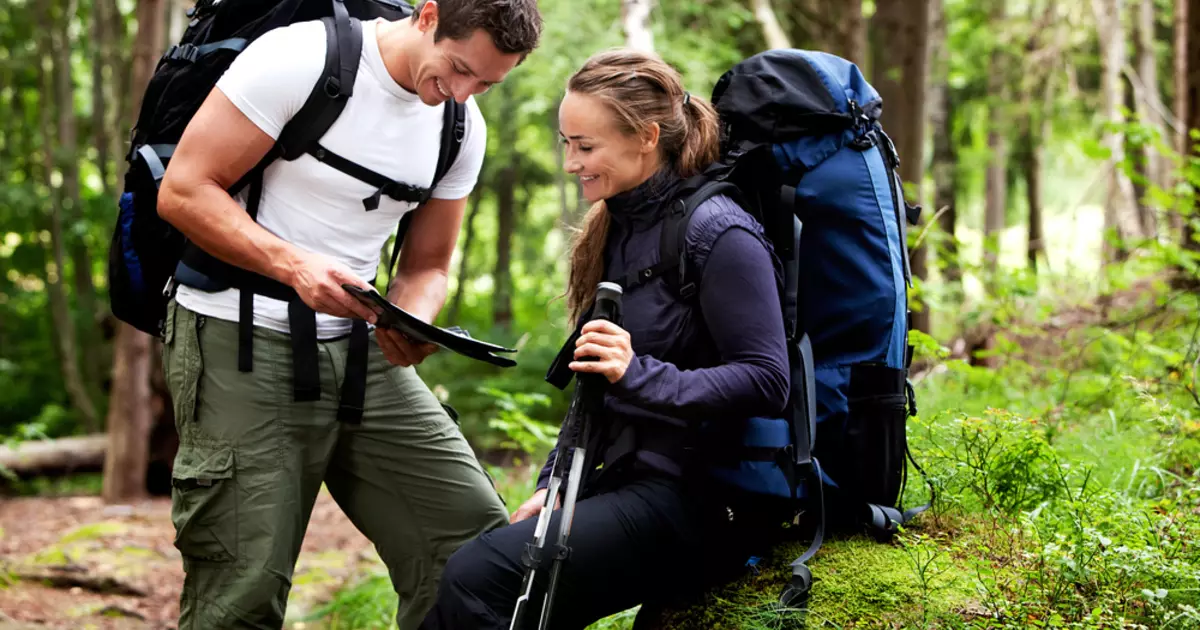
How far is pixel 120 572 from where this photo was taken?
Result: 6.91 m

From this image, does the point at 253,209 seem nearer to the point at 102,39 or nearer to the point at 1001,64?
the point at 102,39

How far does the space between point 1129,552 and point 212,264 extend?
282cm

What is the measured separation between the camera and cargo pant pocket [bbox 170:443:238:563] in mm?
3107

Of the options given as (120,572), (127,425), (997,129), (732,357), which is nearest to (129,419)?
(127,425)

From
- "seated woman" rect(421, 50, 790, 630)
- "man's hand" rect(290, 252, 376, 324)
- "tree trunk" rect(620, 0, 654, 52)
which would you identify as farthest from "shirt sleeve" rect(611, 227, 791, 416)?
"tree trunk" rect(620, 0, 654, 52)

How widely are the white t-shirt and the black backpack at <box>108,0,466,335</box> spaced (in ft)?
0.11

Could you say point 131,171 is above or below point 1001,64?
below

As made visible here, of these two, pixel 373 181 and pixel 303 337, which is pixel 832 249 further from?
pixel 303 337

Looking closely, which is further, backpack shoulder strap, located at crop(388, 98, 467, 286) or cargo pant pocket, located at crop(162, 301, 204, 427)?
backpack shoulder strap, located at crop(388, 98, 467, 286)

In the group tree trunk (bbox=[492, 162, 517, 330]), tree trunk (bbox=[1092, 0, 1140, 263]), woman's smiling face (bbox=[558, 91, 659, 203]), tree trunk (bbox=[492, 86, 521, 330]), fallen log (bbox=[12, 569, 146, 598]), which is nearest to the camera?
woman's smiling face (bbox=[558, 91, 659, 203])

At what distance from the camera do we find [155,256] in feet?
11.0

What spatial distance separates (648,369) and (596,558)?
1.71 ft

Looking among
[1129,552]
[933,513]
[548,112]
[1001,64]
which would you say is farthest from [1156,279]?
[1001,64]

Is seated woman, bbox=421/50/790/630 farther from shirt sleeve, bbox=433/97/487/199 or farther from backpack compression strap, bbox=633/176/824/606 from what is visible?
shirt sleeve, bbox=433/97/487/199
